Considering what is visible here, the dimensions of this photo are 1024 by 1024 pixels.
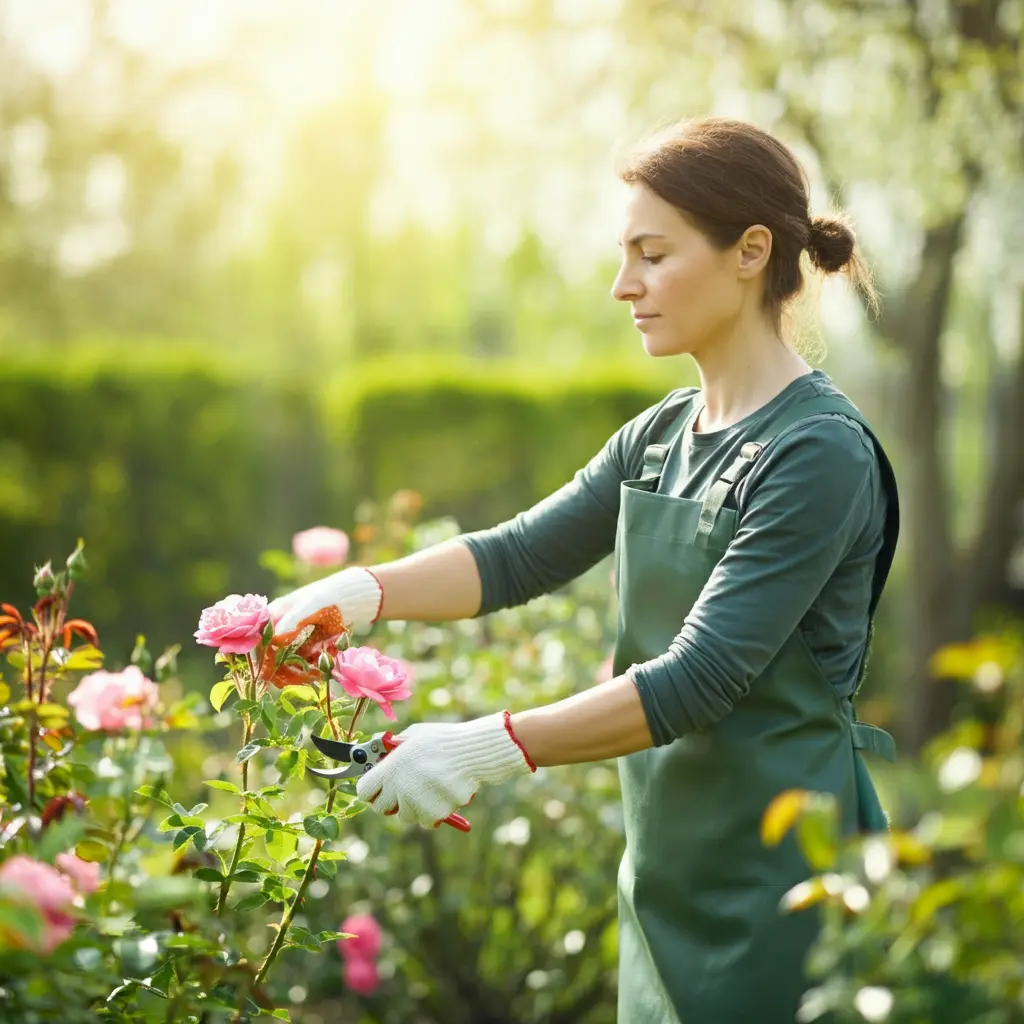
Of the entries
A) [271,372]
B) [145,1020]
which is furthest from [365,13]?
[145,1020]

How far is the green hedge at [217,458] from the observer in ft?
23.1

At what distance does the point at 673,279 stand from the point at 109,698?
1192 millimetres

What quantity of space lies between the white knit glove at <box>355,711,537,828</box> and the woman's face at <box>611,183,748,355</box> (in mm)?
678

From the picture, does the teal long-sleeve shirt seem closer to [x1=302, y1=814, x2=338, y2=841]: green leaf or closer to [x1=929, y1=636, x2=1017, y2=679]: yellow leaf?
→ [x1=302, y1=814, x2=338, y2=841]: green leaf

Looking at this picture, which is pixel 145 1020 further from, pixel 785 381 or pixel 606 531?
pixel 785 381

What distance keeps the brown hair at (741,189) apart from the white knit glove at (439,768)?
0.83m

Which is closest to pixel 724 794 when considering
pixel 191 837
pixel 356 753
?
pixel 356 753

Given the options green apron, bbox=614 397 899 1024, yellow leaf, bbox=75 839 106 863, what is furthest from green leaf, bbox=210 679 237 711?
green apron, bbox=614 397 899 1024

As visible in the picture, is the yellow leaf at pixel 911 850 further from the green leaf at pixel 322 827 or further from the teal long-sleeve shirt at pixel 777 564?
the green leaf at pixel 322 827

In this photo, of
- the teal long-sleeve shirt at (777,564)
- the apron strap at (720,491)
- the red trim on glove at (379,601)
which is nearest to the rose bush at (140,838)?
the red trim on glove at (379,601)

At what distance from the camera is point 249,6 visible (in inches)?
544

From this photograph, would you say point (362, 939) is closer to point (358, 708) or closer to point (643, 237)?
point (358, 708)

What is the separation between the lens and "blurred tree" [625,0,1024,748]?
551 centimetres

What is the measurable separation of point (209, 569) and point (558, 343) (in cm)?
1593
